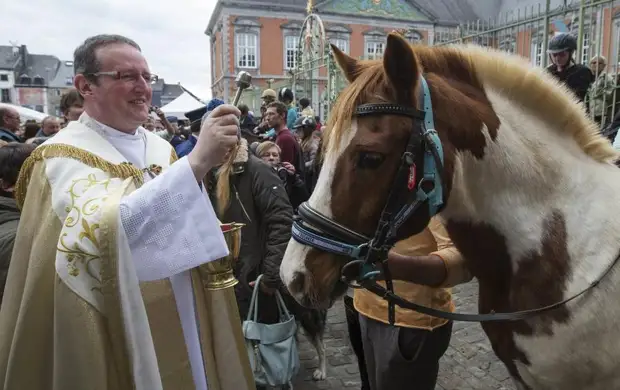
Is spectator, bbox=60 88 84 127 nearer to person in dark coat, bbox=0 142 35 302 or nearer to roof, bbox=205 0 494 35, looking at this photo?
person in dark coat, bbox=0 142 35 302

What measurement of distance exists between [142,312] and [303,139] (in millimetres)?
5685

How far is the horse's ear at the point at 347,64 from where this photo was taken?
160 cm

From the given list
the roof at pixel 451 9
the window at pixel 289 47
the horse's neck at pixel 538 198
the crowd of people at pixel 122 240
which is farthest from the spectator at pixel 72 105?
the roof at pixel 451 9

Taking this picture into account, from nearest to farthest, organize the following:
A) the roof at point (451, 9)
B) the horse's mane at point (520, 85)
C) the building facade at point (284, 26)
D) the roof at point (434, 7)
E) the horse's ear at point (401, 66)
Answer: the horse's ear at point (401, 66) < the horse's mane at point (520, 85) < the roof at point (434, 7) < the building facade at point (284, 26) < the roof at point (451, 9)

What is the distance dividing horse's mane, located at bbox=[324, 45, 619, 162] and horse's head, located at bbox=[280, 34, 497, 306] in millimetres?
65

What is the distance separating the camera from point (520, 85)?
1.52 meters

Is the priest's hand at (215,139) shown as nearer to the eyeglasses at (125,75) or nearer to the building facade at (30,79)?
the eyeglasses at (125,75)

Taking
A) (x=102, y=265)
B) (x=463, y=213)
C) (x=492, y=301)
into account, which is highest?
(x=463, y=213)

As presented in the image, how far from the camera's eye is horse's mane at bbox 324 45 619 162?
152 cm

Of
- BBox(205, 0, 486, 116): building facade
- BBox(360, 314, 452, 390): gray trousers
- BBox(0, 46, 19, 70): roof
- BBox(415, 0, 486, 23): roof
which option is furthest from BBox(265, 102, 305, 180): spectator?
BBox(0, 46, 19, 70): roof

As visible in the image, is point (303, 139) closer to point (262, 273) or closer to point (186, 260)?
point (262, 273)

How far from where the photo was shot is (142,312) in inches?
57.7

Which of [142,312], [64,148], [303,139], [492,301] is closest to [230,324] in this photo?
[142,312]

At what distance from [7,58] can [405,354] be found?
236ft
